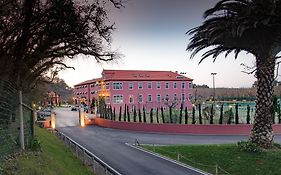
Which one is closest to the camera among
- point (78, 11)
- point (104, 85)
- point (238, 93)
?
point (78, 11)

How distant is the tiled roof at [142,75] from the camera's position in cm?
8374

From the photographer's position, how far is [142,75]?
87188mm

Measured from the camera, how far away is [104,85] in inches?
3305

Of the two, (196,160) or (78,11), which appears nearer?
(78,11)

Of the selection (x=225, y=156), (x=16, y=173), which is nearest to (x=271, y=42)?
(x=225, y=156)

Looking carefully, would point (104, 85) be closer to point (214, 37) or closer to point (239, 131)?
point (239, 131)

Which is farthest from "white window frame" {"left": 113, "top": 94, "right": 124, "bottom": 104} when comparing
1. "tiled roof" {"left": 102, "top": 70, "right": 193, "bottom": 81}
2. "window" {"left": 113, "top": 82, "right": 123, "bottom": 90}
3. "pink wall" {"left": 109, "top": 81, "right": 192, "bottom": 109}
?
"tiled roof" {"left": 102, "top": 70, "right": 193, "bottom": 81}

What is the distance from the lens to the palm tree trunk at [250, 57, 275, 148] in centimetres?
1816

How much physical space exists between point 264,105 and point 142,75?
228ft

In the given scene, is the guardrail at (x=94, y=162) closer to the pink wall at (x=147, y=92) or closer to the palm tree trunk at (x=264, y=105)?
the palm tree trunk at (x=264, y=105)

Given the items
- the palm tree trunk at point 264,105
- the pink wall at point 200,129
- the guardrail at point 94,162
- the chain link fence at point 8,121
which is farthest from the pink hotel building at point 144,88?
the chain link fence at point 8,121

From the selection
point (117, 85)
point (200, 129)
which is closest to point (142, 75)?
point (117, 85)

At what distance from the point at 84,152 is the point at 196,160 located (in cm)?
621

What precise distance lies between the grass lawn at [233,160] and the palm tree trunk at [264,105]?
0.80 meters
